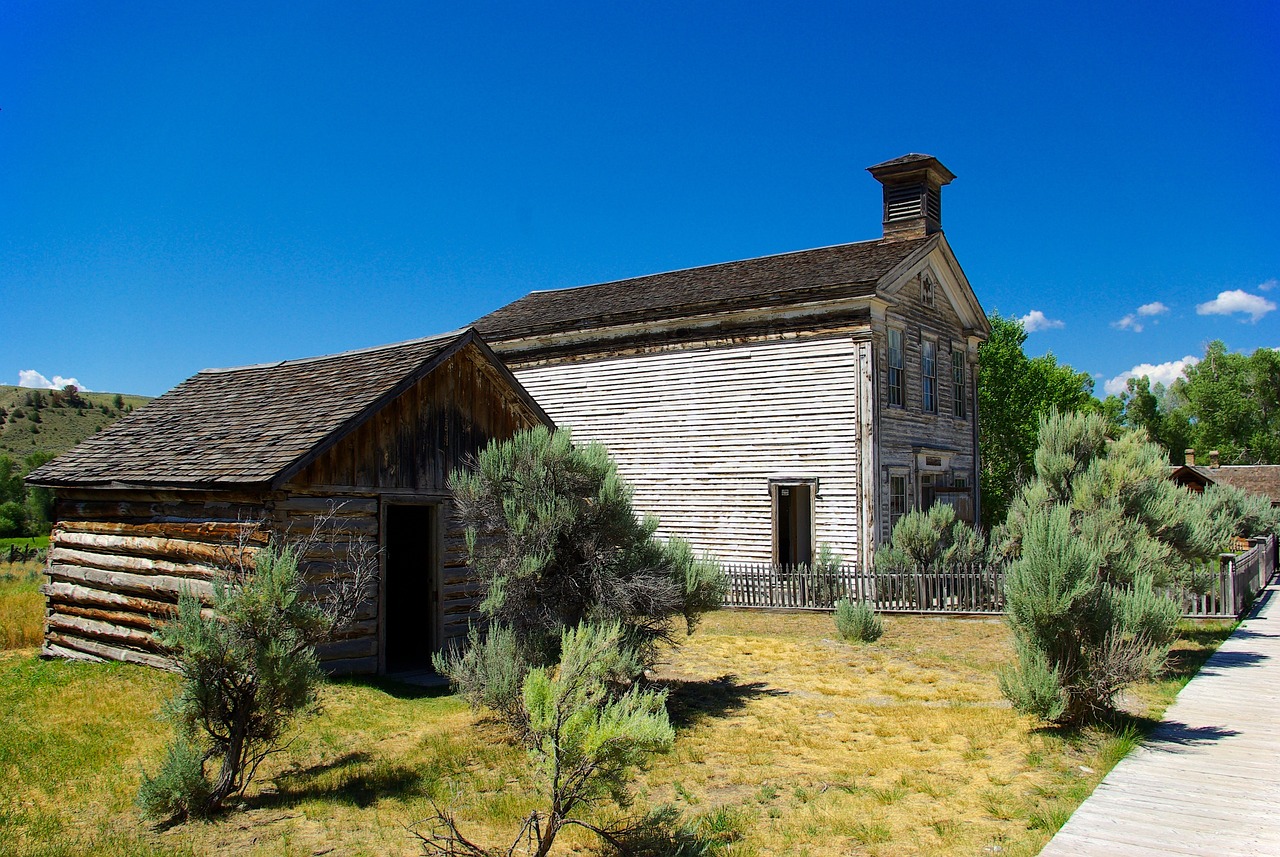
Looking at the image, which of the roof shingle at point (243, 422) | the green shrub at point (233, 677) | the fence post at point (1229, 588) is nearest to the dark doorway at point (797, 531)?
the fence post at point (1229, 588)

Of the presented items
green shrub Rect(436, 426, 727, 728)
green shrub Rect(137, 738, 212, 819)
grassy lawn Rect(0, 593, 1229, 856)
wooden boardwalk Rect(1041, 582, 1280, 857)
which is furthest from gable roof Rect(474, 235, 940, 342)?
green shrub Rect(137, 738, 212, 819)

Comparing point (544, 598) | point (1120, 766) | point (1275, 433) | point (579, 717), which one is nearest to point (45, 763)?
point (544, 598)

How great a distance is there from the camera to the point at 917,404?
21.5 meters

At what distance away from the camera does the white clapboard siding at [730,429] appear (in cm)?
1942

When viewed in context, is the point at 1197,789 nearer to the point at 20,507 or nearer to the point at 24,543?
the point at 24,543

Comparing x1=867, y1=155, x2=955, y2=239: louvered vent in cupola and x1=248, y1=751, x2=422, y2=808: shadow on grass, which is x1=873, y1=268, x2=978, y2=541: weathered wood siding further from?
x1=248, y1=751, x2=422, y2=808: shadow on grass

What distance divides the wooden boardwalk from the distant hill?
223 ft

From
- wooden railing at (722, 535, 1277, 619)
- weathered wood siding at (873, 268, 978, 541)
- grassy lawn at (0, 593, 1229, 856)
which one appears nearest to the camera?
grassy lawn at (0, 593, 1229, 856)

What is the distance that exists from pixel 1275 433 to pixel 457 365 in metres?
74.2

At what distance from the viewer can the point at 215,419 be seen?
42.3 feet

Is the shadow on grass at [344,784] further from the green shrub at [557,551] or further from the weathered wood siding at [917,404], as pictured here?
the weathered wood siding at [917,404]

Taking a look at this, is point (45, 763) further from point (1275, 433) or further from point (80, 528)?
point (1275, 433)

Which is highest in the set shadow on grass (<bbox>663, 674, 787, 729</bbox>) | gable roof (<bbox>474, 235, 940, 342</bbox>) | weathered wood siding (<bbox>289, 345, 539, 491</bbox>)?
gable roof (<bbox>474, 235, 940, 342</bbox>)

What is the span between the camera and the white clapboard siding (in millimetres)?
19422
